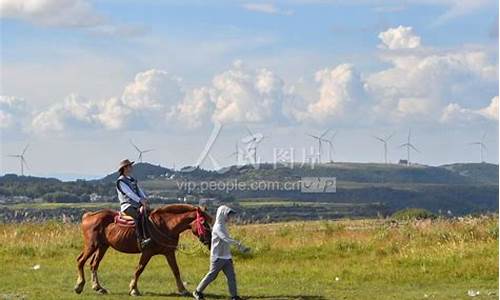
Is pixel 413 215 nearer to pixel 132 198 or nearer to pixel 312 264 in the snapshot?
pixel 312 264

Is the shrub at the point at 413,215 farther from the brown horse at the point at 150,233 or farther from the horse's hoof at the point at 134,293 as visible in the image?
the horse's hoof at the point at 134,293

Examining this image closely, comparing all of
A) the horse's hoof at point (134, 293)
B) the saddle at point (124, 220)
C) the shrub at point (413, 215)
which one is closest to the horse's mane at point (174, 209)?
the saddle at point (124, 220)

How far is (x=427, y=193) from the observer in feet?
523

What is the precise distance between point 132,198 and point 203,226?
1.68m

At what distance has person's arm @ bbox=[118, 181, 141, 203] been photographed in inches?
783

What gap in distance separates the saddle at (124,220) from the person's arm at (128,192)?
63cm

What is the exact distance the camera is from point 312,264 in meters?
27.9

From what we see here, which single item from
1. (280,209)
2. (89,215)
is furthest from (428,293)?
(280,209)

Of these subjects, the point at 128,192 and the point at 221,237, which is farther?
the point at 128,192

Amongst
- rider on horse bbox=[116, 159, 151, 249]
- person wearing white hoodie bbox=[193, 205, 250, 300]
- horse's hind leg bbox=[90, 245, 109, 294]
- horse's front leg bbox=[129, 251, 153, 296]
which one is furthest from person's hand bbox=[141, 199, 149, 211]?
person wearing white hoodie bbox=[193, 205, 250, 300]

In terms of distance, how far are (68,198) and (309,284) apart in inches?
3225

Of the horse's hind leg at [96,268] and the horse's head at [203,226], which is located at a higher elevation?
the horse's head at [203,226]

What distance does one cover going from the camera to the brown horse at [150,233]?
2014 centimetres

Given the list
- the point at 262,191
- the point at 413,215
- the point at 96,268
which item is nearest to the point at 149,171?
the point at 262,191
